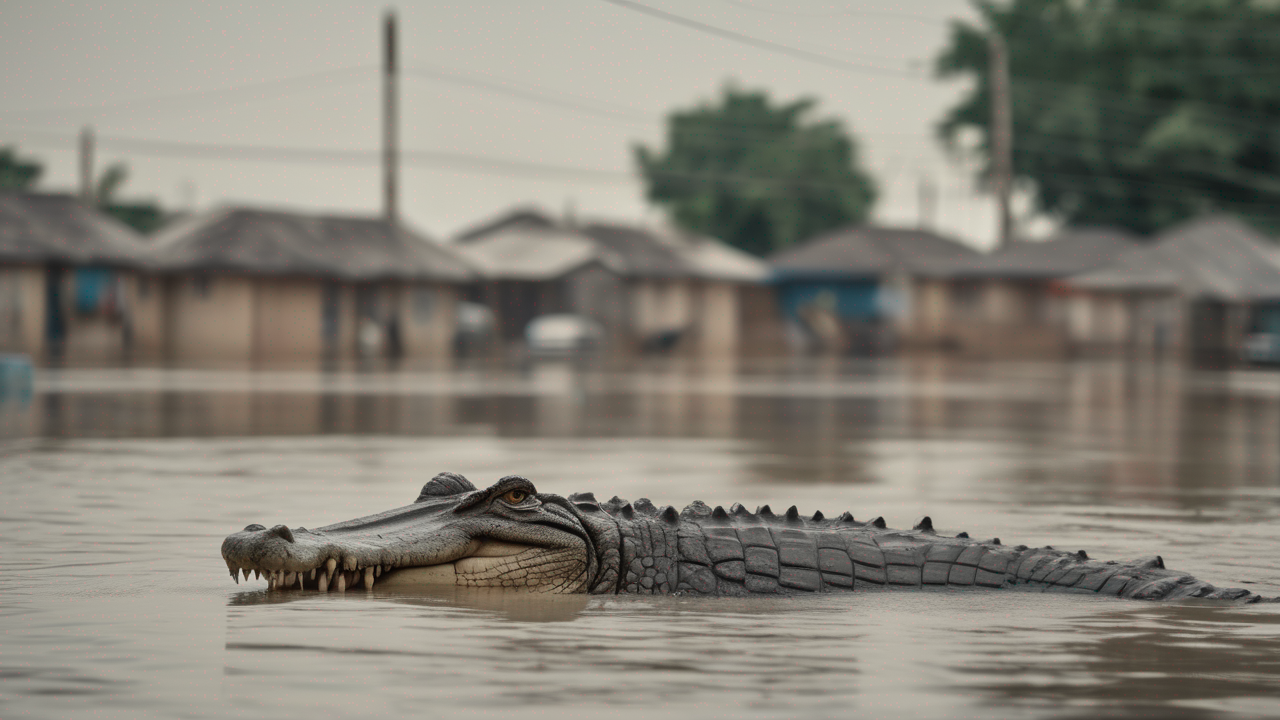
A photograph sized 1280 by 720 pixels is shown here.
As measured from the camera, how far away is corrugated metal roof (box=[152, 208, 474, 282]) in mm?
56312

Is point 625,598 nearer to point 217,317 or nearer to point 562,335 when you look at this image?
point 217,317

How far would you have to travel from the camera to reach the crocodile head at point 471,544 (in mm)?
7609

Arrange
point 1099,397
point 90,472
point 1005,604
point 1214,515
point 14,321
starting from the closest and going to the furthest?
point 1005,604, point 1214,515, point 90,472, point 1099,397, point 14,321

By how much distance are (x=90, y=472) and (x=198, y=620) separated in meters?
8.09

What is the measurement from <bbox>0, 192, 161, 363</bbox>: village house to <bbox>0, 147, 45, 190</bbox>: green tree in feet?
65.1

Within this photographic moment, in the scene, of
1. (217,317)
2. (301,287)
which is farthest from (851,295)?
(217,317)

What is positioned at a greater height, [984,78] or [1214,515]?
[984,78]

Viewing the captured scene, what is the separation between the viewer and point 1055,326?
67.2 meters

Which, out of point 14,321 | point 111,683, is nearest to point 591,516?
point 111,683

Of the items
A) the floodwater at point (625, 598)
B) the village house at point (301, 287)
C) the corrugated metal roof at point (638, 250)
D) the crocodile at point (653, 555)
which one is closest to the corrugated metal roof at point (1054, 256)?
the corrugated metal roof at point (638, 250)

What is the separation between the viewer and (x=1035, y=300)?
69.4m

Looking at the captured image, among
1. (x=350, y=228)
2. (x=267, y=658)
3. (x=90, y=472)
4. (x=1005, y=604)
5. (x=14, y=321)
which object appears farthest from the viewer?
(x=350, y=228)

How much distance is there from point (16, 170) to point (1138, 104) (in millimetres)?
44831

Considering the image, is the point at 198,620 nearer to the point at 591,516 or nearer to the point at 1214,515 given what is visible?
the point at 591,516
